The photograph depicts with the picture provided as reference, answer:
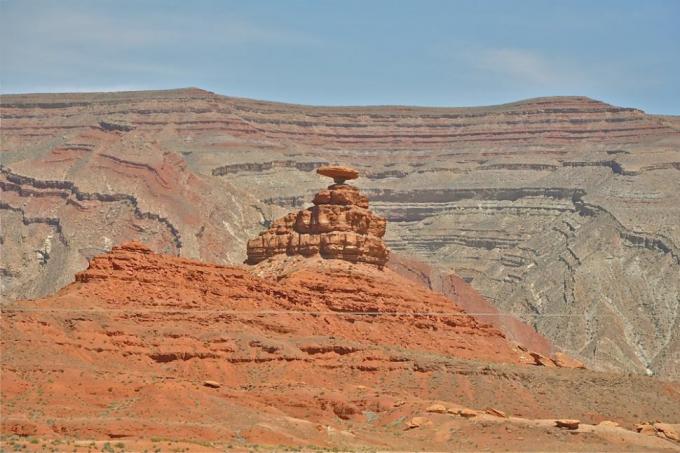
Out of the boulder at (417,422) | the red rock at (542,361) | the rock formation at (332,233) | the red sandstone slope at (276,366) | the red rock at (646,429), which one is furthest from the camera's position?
the rock formation at (332,233)

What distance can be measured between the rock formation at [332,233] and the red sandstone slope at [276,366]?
4.24 feet

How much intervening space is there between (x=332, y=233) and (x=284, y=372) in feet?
69.7

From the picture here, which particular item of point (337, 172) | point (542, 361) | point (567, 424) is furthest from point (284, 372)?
point (337, 172)

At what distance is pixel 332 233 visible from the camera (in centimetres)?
12575

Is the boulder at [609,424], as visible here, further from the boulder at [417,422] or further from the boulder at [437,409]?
the boulder at [417,422]

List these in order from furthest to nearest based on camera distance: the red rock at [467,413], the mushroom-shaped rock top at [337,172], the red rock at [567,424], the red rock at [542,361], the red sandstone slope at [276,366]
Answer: the mushroom-shaped rock top at [337,172] → the red rock at [542,361] → the red rock at [467,413] → the red rock at [567,424] → the red sandstone slope at [276,366]

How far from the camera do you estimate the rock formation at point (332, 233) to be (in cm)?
12538

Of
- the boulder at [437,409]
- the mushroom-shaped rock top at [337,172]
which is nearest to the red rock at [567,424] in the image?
the boulder at [437,409]

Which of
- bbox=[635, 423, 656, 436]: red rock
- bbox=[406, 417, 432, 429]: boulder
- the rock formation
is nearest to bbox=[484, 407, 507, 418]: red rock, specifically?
bbox=[406, 417, 432, 429]: boulder

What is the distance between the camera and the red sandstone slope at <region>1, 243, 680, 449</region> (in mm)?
91188

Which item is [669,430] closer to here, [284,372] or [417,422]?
[417,422]

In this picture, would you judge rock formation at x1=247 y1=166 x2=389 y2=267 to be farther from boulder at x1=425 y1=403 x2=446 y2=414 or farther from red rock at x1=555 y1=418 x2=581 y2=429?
red rock at x1=555 y1=418 x2=581 y2=429

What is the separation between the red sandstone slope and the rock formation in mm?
1293

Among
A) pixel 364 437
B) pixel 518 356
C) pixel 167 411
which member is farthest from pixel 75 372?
pixel 518 356
